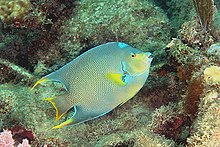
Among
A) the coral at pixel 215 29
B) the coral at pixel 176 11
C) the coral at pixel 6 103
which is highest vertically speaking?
the coral at pixel 6 103

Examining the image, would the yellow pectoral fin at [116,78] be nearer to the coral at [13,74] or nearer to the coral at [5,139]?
the coral at [5,139]


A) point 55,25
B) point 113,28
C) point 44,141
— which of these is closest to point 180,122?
point 44,141

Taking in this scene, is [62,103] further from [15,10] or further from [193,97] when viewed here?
[15,10]

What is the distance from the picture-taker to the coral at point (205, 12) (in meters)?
2.68

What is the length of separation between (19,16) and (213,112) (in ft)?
8.58

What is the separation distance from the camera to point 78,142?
2660 millimetres

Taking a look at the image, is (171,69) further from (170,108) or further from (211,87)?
(211,87)

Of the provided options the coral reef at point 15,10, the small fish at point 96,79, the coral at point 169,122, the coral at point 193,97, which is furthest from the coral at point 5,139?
the coral reef at point 15,10

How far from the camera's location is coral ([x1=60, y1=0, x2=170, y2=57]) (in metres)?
3.59

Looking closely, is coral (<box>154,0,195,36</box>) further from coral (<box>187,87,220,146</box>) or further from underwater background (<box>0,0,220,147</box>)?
coral (<box>187,87,220,146</box>)

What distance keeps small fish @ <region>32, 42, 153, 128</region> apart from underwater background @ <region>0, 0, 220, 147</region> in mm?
387

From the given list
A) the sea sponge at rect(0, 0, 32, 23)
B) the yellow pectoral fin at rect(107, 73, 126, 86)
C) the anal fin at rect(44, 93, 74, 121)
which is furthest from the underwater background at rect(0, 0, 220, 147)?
the yellow pectoral fin at rect(107, 73, 126, 86)

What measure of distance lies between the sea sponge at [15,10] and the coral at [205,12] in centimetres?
201

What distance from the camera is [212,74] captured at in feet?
6.71
